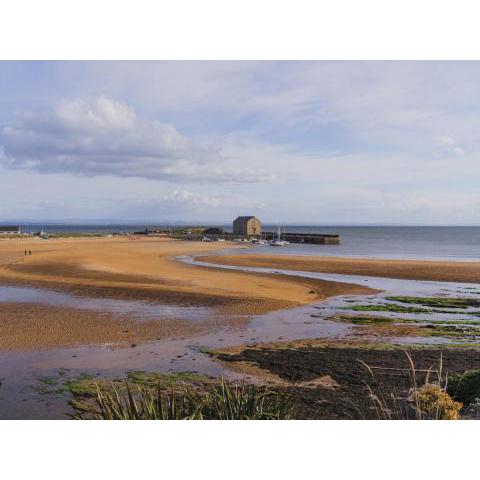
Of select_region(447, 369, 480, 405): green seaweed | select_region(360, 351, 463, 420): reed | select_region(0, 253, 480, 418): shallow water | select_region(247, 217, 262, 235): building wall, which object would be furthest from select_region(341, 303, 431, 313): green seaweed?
select_region(247, 217, 262, 235): building wall

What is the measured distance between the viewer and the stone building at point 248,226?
111 m

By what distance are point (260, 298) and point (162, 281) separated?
7.70 meters

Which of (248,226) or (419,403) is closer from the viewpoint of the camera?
(419,403)

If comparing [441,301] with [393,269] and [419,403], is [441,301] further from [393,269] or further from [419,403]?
[419,403]

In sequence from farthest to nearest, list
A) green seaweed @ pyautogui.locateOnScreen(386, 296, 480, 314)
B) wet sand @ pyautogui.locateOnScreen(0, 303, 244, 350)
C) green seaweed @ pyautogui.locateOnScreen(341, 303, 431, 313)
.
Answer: green seaweed @ pyautogui.locateOnScreen(386, 296, 480, 314)
green seaweed @ pyautogui.locateOnScreen(341, 303, 431, 313)
wet sand @ pyautogui.locateOnScreen(0, 303, 244, 350)

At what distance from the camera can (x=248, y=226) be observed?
111125mm

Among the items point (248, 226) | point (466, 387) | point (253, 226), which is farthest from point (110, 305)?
point (253, 226)

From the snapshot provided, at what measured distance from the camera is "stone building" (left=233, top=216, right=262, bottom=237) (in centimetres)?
11093

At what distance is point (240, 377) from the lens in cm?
1119

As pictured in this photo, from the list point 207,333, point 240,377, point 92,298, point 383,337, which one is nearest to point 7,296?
point 92,298

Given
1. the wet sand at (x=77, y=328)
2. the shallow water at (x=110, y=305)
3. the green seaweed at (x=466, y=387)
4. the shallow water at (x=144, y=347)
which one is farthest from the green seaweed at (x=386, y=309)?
the green seaweed at (x=466, y=387)

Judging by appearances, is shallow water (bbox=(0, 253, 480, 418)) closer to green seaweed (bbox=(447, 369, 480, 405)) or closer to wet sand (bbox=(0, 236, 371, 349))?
wet sand (bbox=(0, 236, 371, 349))

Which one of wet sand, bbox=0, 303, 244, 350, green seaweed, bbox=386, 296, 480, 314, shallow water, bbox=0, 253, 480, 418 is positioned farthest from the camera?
green seaweed, bbox=386, 296, 480, 314

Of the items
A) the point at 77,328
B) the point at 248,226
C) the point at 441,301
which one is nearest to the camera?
the point at 77,328
